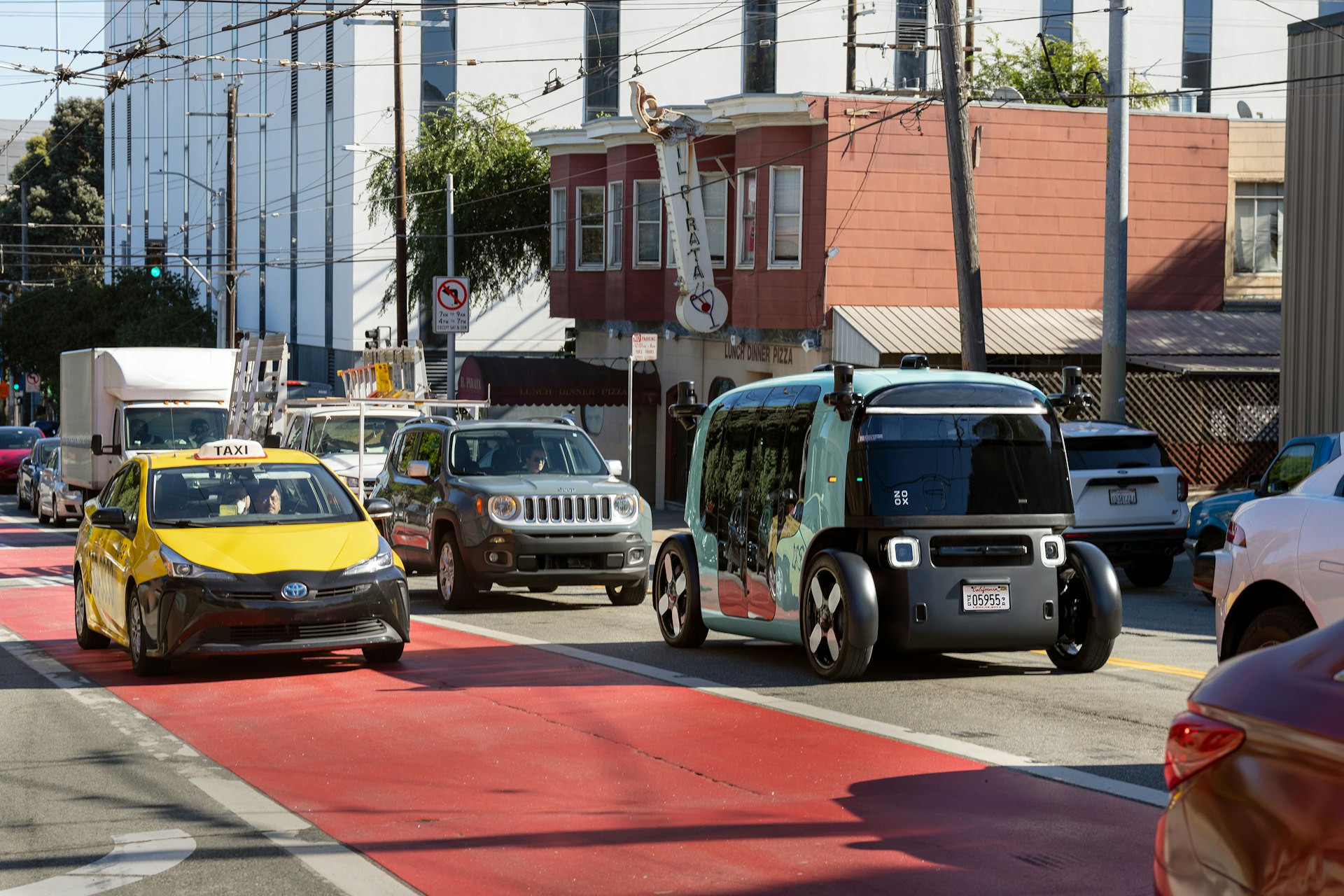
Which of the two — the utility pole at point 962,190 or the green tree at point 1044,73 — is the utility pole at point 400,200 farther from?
the green tree at point 1044,73

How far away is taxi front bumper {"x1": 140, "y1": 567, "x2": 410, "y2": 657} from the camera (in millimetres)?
11547

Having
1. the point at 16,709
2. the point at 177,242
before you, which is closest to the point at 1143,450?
the point at 16,709

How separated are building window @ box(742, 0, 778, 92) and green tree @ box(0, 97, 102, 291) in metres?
47.8

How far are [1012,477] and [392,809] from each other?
5088 mm

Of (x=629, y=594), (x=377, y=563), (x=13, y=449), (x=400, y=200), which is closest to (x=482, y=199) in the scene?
(x=400, y=200)

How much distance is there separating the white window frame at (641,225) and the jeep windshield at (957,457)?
953 inches

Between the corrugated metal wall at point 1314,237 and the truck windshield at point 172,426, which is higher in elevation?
the corrugated metal wall at point 1314,237

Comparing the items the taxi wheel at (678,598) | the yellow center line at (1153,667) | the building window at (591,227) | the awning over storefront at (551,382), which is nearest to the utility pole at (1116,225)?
the yellow center line at (1153,667)

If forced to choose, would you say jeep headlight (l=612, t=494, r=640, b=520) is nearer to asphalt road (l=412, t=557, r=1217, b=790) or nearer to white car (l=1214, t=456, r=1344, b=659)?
asphalt road (l=412, t=557, r=1217, b=790)

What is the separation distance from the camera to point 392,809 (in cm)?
782

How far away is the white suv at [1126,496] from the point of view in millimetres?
18375

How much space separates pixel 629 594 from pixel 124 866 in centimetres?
1098

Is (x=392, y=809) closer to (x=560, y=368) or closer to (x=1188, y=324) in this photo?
(x=1188, y=324)

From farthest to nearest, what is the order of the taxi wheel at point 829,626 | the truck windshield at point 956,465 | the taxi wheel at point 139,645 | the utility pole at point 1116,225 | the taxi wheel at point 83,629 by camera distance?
the utility pole at point 1116,225 → the taxi wheel at point 83,629 → the taxi wheel at point 139,645 → the truck windshield at point 956,465 → the taxi wheel at point 829,626
